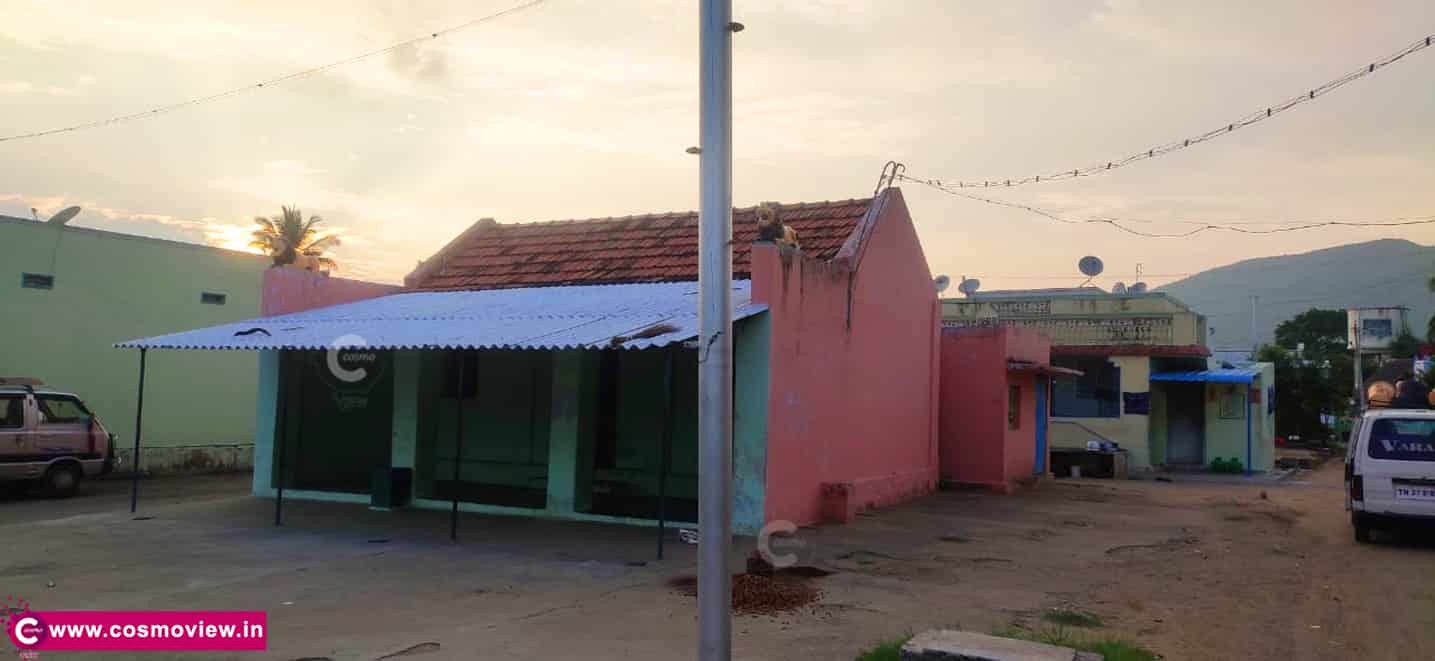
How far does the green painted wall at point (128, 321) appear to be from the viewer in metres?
17.5

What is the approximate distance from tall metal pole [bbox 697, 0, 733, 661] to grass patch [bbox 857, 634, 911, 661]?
1581 mm

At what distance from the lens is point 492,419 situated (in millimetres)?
14594

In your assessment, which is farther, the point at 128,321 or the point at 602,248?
the point at 128,321

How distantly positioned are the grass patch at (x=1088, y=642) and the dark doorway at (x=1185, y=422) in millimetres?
23530

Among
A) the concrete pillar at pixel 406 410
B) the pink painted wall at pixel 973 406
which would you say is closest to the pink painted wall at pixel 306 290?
the concrete pillar at pixel 406 410

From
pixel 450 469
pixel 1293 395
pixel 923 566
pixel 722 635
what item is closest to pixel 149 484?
pixel 450 469

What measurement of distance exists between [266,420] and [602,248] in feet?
19.1

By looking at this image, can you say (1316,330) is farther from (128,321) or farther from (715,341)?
(715,341)

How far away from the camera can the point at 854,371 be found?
13820mm

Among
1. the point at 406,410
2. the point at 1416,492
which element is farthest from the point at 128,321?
the point at 1416,492

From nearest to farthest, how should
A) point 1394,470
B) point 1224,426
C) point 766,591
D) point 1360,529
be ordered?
point 766,591
point 1394,470
point 1360,529
point 1224,426

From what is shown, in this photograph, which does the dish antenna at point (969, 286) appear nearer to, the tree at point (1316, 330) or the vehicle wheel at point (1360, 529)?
the vehicle wheel at point (1360, 529)

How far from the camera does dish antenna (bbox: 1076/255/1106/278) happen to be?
93.7 ft

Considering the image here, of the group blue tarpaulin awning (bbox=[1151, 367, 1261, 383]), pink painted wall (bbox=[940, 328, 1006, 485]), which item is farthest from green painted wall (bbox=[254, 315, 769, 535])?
blue tarpaulin awning (bbox=[1151, 367, 1261, 383])
